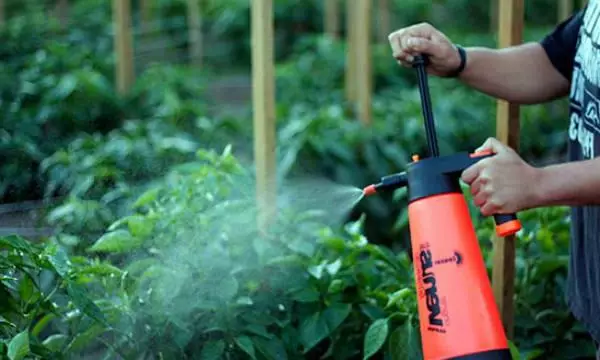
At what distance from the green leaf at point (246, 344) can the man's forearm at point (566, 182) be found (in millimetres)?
858

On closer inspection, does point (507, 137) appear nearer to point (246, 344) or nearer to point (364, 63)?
point (246, 344)

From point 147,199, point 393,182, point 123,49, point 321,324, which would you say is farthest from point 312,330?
point 123,49

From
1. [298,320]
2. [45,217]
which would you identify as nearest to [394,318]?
[298,320]

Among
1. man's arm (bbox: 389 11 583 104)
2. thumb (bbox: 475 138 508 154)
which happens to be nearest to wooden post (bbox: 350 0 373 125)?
man's arm (bbox: 389 11 583 104)

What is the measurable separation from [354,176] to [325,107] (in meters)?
0.98

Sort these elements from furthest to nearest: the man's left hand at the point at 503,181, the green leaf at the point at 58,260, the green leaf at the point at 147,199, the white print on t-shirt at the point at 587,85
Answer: the green leaf at the point at 147,199
the green leaf at the point at 58,260
the white print on t-shirt at the point at 587,85
the man's left hand at the point at 503,181

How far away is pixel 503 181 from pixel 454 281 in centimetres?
20

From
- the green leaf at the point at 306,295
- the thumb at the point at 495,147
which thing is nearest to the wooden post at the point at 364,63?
the green leaf at the point at 306,295

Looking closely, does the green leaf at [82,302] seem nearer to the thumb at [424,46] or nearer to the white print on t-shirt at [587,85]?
the thumb at [424,46]

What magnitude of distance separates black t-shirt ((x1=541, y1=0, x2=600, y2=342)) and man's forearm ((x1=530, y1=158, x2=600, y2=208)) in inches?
9.1

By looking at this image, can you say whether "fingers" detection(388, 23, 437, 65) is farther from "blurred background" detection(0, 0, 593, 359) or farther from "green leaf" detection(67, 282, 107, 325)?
"green leaf" detection(67, 282, 107, 325)

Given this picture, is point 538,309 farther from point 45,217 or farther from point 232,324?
point 45,217

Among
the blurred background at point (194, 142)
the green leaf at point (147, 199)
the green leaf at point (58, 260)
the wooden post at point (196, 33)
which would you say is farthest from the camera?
the wooden post at point (196, 33)

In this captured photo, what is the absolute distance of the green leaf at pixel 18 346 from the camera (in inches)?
89.4
